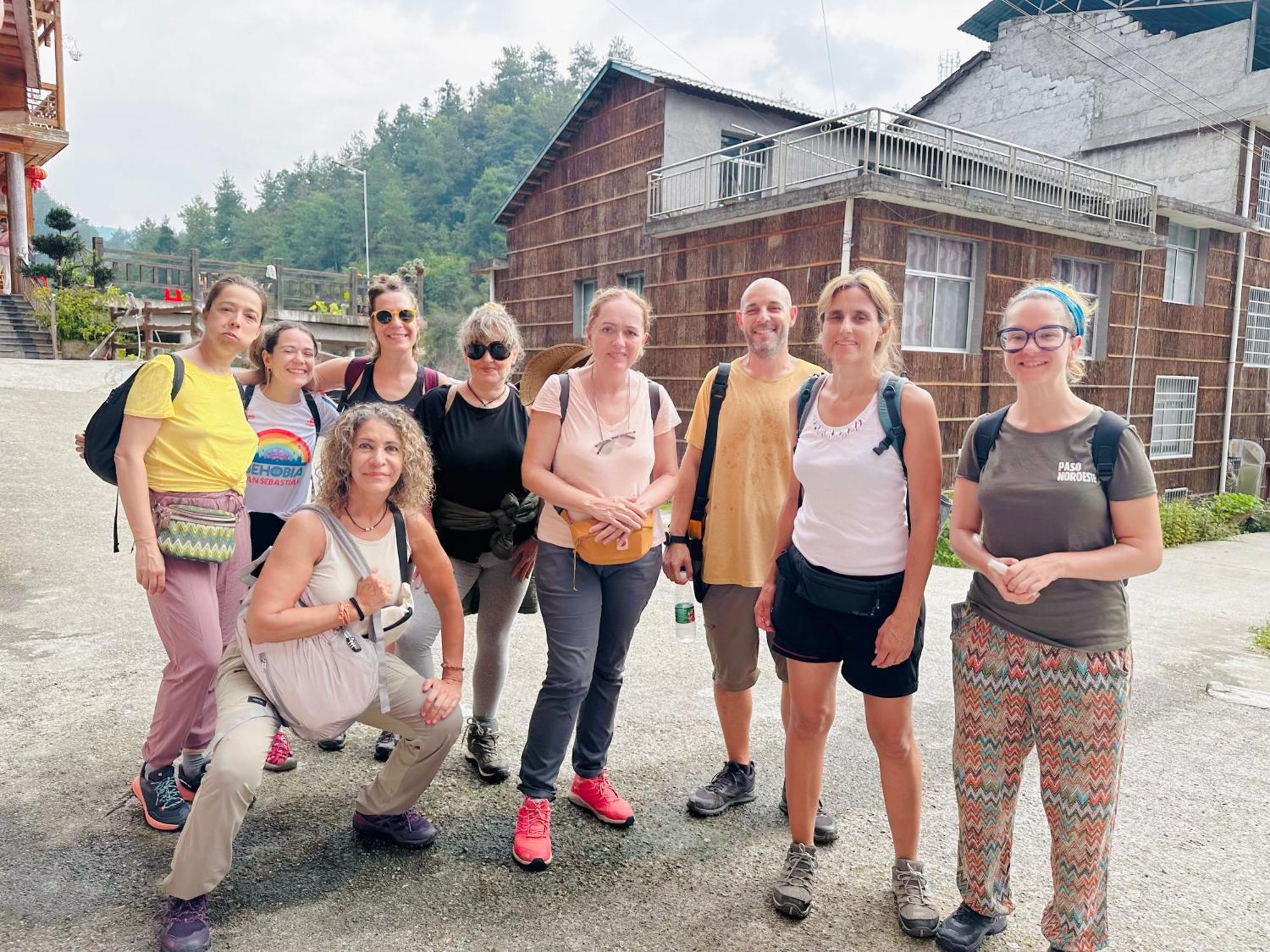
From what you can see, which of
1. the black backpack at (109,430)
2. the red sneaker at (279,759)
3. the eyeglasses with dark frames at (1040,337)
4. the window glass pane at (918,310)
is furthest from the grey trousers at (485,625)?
the window glass pane at (918,310)

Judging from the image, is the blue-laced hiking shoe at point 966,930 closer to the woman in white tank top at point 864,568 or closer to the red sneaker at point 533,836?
the woman in white tank top at point 864,568

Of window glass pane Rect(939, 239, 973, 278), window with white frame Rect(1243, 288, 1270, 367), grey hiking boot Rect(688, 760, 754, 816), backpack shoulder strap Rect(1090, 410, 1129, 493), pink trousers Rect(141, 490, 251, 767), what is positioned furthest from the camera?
window with white frame Rect(1243, 288, 1270, 367)

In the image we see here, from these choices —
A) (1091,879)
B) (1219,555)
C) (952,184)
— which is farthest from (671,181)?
(1091,879)

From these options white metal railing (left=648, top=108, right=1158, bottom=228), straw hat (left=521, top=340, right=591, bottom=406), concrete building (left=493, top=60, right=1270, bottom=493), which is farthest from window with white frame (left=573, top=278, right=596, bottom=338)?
straw hat (left=521, top=340, right=591, bottom=406)

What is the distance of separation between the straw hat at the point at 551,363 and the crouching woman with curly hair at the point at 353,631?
80 centimetres

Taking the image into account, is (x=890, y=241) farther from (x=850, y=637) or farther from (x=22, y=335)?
(x=22, y=335)

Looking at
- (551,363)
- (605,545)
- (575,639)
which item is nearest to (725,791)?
(575,639)

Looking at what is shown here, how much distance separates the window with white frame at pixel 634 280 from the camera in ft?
50.9

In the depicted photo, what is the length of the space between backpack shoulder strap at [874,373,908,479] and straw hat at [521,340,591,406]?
1.31m

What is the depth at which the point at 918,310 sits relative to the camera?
1190 cm

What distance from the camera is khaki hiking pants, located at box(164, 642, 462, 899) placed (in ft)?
7.73

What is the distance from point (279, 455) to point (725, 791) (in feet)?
7.25

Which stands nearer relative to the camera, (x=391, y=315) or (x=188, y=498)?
(x=188, y=498)

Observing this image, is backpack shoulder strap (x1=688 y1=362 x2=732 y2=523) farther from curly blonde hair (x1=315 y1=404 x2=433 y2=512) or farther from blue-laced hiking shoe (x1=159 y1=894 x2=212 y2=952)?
blue-laced hiking shoe (x1=159 y1=894 x2=212 y2=952)
